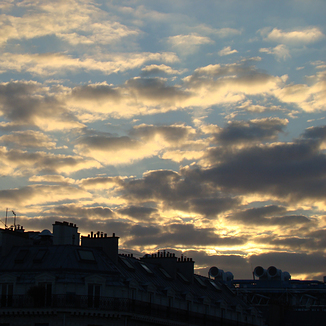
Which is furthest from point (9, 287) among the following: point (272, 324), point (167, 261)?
point (272, 324)

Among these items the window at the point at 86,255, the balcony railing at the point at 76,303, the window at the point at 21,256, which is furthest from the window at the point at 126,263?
the window at the point at 21,256

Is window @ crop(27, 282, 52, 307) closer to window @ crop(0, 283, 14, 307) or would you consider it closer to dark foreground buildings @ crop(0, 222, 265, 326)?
dark foreground buildings @ crop(0, 222, 265, 326)

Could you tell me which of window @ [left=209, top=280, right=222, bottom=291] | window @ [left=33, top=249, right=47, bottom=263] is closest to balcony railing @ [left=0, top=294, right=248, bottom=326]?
window @ [left=33, top=249, right=47, bottom=263]

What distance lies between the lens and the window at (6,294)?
4909 centimetres

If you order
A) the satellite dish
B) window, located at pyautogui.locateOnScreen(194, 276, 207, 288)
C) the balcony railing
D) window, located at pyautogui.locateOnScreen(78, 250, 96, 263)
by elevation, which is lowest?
the balcony railing

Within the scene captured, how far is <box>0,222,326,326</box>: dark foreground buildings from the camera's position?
48188 millimetres

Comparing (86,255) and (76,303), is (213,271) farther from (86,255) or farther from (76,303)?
(76,303)

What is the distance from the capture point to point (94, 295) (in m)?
49.4

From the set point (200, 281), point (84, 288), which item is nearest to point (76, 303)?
point (84, 288)

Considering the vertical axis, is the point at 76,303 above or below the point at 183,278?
below

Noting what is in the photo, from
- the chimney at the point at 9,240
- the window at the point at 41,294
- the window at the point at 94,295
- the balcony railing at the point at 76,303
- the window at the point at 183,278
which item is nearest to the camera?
the balcony railing at the point at 76,303

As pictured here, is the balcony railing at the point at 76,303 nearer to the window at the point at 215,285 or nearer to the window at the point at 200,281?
the window at the point at 200,281

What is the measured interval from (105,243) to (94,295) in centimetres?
819

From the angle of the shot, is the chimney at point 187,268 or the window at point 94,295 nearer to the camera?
the window at point 94,295
